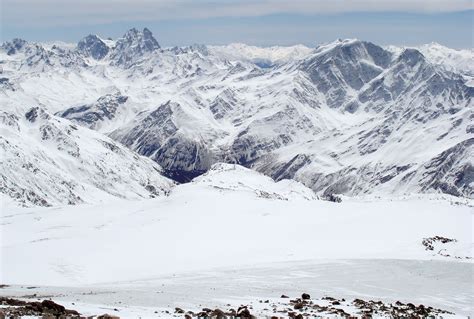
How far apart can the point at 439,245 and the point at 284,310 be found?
52.0 metres

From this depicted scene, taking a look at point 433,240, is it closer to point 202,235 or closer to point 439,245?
point 439,245

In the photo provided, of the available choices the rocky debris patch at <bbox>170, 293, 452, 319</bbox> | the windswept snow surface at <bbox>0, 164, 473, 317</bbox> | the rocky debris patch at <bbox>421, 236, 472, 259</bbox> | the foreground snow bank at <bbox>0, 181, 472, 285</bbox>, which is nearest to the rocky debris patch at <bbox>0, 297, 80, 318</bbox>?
the windswept snow surface at <bbox>0, 164, 473, 317</bbox>

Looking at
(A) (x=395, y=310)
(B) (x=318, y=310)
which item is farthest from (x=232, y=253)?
(B) (x=318, y=310)

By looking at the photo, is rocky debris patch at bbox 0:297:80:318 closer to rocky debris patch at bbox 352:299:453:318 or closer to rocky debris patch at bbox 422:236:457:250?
rocky debris patch at bbox 352:299:453:318

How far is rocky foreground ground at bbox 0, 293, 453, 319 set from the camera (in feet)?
116

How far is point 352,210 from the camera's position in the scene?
387 feet

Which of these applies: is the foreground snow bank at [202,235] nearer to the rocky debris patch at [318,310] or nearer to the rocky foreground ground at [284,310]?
the rocky debris patch at [318,310]

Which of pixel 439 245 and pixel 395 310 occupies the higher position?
pixel 439 245

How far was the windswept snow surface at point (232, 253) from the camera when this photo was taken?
183ft

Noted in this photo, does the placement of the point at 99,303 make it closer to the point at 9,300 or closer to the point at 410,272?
the point at 9,300

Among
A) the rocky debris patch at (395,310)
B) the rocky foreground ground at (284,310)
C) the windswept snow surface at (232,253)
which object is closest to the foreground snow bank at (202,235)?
the windswept snow surface at (232,253)

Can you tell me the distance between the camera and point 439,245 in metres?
88.2

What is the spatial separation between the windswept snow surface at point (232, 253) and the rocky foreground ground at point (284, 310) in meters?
2.97

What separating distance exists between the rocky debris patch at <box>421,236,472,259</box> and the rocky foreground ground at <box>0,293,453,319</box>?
3444 cm
